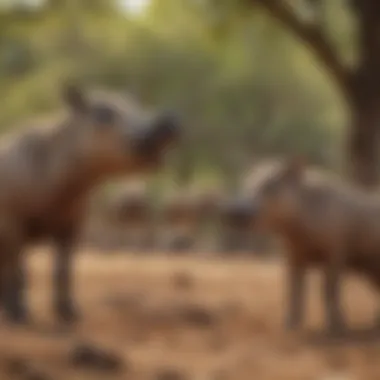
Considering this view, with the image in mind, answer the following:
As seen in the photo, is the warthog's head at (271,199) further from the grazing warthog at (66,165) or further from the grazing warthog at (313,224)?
the grazing warthog at (66,165)

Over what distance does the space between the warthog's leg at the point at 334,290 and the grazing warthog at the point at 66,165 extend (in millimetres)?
1287

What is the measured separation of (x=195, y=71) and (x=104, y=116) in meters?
6.68

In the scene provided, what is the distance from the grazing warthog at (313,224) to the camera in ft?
19.2

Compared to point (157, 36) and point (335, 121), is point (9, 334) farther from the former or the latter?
point (335, 121)

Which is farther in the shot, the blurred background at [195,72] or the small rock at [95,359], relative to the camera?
the blurred background at [195,72]

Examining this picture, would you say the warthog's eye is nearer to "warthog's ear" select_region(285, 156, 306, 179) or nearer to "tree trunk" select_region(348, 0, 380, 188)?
"warthog's ear" select_region(285, 156, 306, 179)

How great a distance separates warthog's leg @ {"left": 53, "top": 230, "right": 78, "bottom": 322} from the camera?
594 centimetres

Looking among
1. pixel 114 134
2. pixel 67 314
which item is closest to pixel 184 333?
pixel 67 314

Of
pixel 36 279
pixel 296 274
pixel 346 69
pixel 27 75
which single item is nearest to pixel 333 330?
pixel 296 274

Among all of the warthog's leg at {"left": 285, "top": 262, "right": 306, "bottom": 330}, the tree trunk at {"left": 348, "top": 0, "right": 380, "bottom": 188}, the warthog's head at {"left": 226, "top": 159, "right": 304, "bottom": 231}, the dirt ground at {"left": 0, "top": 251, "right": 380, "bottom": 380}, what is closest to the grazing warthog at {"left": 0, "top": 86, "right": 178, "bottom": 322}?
the dirt ground at {"left": 0, "top": 251, "right": 380, "bottom": 380}

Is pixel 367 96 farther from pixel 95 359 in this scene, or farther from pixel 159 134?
pixel 95 359

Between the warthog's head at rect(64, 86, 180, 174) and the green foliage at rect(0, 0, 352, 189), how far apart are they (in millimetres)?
2101

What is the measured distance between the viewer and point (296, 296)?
5930mm

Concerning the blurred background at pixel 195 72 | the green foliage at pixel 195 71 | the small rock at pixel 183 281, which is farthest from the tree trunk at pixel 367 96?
the small rock at pixel 183 281
